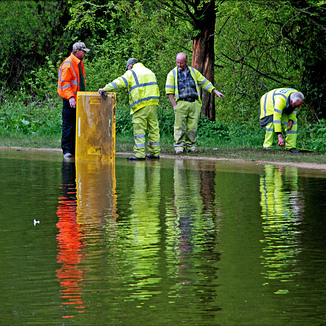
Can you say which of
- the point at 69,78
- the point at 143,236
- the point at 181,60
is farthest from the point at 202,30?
the point at 143,236

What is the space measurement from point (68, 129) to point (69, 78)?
100 centimetres

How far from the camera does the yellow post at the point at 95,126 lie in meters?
13.2

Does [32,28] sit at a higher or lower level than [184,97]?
higher

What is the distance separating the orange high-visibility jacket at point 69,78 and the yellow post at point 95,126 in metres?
0.68

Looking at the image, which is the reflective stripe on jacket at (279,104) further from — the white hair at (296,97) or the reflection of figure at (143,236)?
the reflection of figure at (143,236)

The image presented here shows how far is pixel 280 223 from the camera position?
261 inches

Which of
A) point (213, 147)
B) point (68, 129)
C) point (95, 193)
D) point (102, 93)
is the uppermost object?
point (102, 93)

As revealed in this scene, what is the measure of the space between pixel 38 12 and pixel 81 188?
25.9 m

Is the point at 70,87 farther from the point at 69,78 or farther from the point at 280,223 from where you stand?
the point at 280,223

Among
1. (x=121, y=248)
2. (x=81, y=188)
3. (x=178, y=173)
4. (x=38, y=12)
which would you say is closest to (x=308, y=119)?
(x=178, y=173)

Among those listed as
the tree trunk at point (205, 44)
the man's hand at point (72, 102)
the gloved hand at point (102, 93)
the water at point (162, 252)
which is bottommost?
the water at point (162, 252)

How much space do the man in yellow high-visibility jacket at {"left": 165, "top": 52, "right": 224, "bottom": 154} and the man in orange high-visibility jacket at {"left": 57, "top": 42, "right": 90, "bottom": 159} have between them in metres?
2.08

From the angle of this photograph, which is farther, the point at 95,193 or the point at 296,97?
the point at 296,97

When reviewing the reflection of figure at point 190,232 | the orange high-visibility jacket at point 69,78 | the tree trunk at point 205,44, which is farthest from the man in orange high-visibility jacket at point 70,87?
the tree trunk at point 205,44
